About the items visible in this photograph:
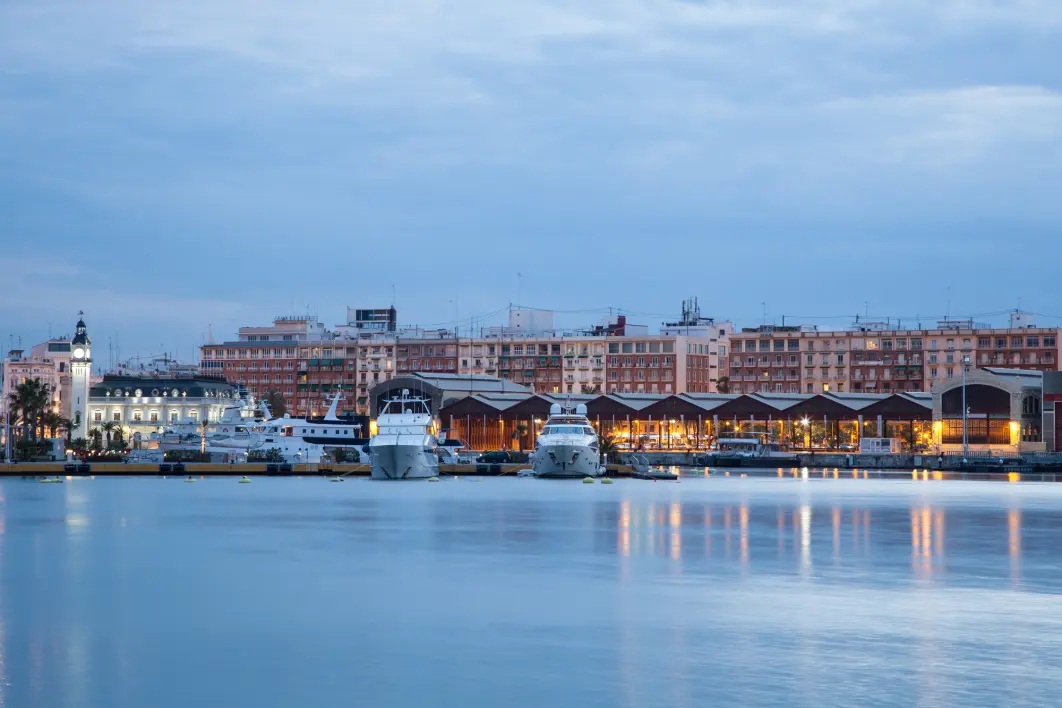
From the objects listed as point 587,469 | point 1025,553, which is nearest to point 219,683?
point 1025,553

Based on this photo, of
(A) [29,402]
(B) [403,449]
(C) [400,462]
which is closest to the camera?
(C) [400,462]

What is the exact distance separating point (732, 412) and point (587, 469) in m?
50.0

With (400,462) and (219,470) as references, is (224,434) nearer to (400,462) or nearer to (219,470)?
(219,470)

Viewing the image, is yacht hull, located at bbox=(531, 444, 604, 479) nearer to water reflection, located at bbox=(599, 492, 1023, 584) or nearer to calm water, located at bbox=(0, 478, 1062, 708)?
water reflection, located at bbox=(599, 492, 1023, 584)

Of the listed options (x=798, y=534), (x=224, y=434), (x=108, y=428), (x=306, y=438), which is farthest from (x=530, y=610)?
(x=108, y=428)

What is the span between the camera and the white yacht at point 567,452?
112750mm

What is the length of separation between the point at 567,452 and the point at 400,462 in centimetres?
1301

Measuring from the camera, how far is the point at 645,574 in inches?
1682

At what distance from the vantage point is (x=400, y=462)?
112 metres

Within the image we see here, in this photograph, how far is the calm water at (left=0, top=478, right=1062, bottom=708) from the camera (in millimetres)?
25281

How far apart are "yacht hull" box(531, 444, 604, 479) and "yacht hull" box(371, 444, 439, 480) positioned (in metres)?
9.11

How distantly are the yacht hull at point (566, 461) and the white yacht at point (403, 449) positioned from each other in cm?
875

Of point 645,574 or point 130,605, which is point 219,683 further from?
point 645,574

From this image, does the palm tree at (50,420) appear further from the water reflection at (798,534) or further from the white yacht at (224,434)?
the water reflection at (798,534)
